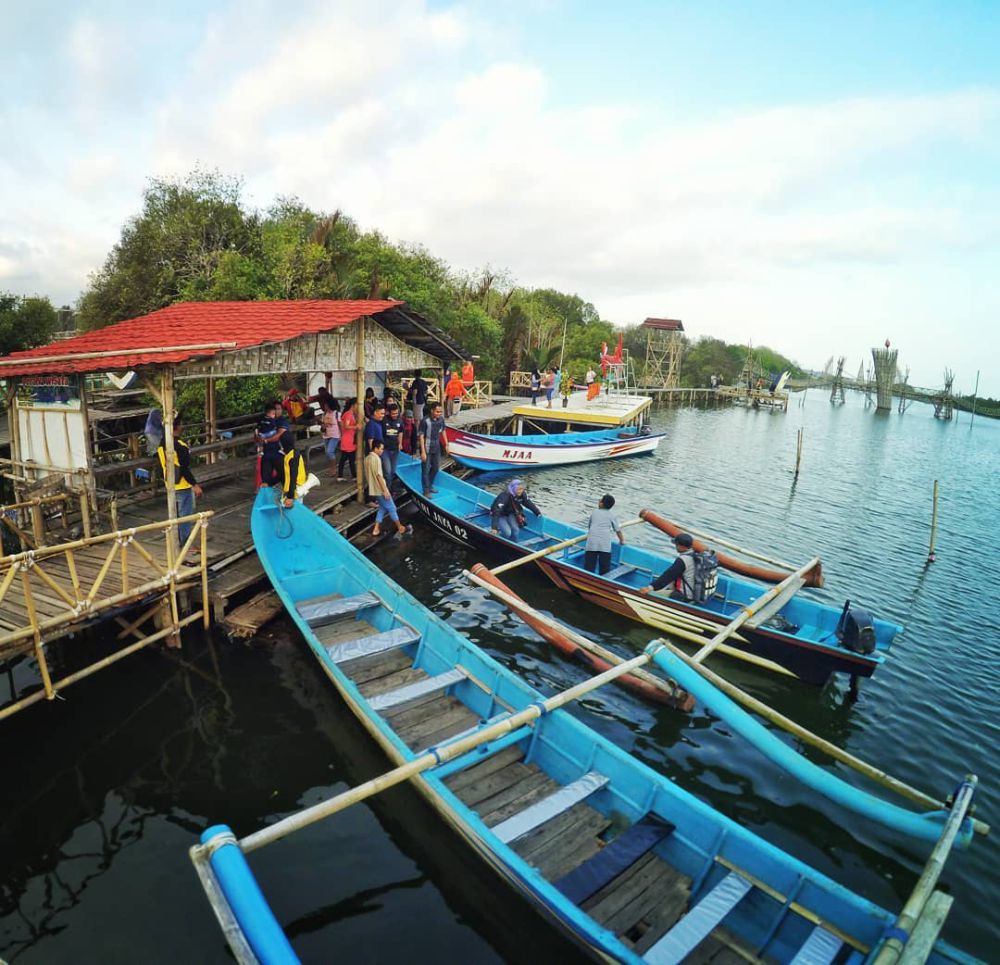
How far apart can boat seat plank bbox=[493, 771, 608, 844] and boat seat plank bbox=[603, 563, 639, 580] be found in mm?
5714

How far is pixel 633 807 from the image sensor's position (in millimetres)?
5348

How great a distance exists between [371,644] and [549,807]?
135 inches

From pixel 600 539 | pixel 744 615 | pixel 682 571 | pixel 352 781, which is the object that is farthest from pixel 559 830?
pixel 600 539

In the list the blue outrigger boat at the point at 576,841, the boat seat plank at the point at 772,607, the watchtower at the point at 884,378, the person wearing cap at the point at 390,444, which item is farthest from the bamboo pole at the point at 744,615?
the watchtower at the point at 884,378

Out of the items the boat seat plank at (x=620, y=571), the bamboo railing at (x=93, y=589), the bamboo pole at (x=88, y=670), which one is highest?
the bamboo railing at (x=93, y=589)

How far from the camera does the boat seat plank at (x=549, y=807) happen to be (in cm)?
495

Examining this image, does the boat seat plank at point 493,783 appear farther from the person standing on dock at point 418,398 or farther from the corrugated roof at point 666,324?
the corrugated roof at point 666,324

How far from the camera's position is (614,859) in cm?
484

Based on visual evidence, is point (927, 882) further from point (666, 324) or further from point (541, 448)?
point (666, 324)

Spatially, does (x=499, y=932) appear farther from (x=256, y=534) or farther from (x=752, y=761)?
(x=256, y=534)

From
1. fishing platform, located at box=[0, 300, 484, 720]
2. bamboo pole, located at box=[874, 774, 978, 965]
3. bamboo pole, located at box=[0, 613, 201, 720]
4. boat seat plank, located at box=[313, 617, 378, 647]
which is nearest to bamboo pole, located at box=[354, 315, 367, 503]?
fishing platform, located at box=[0, 300, 484, 720]

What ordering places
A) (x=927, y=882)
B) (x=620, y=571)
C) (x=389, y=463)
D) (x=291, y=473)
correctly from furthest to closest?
(x=389, y=463), (x=620, y=571), (x=291, y=473), (x=927, y=882)

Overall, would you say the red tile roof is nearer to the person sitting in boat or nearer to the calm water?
the calm water

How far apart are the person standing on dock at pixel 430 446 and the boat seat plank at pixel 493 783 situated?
9.59 m
